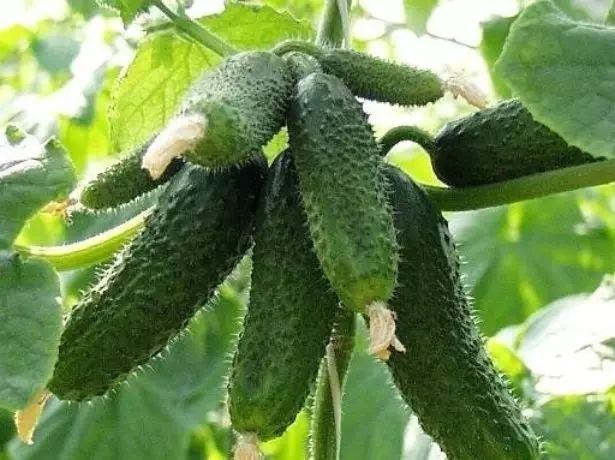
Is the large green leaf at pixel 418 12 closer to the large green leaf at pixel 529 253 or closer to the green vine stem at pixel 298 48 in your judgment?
the large green leaf at pixel 529 253

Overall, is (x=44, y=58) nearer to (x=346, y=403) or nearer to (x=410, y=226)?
(x=346, y=403)

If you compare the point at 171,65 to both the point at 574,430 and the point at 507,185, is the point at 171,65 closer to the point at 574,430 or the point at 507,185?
the point at 507,185

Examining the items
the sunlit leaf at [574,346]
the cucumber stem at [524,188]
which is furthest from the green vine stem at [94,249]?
the sunlit leaf at [574,346]

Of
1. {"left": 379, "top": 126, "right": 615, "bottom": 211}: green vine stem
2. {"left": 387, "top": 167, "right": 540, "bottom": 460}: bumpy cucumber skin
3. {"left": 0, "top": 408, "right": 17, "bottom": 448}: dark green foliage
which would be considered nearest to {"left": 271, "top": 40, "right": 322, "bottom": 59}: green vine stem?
{"left": 379, "top": 126, "right": 615, "bottom": 211}: green vine stem

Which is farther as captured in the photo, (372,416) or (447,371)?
(372,416)

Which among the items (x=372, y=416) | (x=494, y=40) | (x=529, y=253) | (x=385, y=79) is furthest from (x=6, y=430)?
(x=385, y=79)

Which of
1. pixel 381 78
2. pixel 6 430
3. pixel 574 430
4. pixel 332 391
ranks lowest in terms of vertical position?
pixel 6 430
